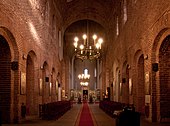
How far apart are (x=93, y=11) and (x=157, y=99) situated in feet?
74.0

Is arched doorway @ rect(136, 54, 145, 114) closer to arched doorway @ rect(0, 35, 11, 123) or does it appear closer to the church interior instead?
the church interior

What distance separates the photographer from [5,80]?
13562 millimetres

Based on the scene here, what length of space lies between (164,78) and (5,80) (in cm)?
687

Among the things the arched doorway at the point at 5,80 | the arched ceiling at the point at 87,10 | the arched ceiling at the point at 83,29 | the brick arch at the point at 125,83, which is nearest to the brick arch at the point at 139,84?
the brick arch at the point at 125,83

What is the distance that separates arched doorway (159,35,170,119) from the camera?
13344mm

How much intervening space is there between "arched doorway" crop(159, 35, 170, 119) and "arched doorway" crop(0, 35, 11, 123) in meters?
6.57

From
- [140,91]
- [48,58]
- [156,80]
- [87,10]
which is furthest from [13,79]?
[87,10]

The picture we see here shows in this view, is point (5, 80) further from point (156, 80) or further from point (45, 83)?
point (45, 83)

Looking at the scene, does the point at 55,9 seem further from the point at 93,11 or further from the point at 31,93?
the point at 31,93

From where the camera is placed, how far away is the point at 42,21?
20562mm

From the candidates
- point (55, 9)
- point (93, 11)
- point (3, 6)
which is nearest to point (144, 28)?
point (3, 6)

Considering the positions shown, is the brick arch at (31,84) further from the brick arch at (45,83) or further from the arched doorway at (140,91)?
the arched doorway at (140,91)

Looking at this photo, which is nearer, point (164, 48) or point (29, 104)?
point (164, 48)

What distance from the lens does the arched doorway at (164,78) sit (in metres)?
13.3
